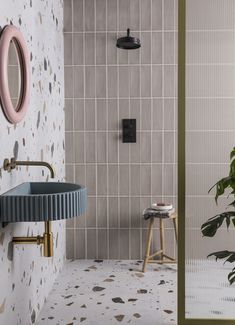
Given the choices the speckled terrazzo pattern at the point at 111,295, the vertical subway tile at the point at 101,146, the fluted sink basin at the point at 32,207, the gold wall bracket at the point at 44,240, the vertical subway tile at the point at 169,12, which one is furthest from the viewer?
the vertical subway tile at the point at 101,146

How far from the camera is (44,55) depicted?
11.0 feet

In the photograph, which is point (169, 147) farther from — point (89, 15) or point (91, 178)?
point (89, 15)

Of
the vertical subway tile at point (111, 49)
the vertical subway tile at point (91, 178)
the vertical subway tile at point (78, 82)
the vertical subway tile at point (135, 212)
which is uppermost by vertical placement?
the vertical subway tile at point (111, 49)

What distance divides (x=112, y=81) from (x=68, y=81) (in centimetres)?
38

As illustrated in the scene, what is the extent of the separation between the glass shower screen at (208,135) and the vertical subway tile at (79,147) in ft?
5.70

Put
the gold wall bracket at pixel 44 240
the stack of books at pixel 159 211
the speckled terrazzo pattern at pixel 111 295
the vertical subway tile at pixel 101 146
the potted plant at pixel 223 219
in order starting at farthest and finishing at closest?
the vertical subway tile at pixel 101 146 → the stack of books at pixel 159 211 → the speckled terrazzo pattern at pixel 111 295 → the gold wall bracket at pixel 44 240 → the potted plant at pixel 223 219

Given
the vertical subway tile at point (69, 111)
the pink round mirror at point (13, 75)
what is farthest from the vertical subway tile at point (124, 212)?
the pink round mirror at point (13, 75)

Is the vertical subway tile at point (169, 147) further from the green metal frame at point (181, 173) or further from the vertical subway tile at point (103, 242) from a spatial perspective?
the green metal frame at point (181, 173)

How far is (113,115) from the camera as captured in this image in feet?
13.6

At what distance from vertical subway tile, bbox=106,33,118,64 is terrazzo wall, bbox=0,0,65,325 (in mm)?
400

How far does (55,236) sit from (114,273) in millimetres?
567

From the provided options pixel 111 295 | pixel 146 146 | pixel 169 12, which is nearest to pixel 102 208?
pixel 146 146

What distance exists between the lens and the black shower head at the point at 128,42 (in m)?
3.86

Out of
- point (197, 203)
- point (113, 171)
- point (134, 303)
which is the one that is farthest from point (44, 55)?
point (134, 303)
